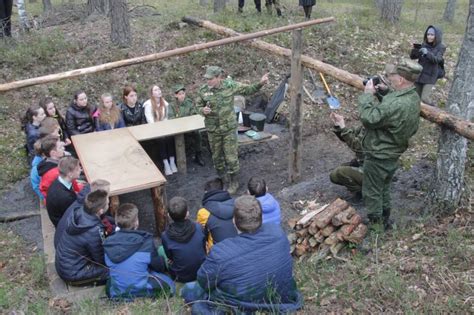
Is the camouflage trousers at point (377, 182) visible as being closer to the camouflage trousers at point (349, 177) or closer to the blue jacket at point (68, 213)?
the camouflage trousers at point (349, 177)

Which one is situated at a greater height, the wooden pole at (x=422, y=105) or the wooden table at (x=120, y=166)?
the wooden pole at (x=422, y=105)

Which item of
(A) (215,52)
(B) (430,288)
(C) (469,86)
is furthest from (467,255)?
(A) (215,52)

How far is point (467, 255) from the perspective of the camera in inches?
170

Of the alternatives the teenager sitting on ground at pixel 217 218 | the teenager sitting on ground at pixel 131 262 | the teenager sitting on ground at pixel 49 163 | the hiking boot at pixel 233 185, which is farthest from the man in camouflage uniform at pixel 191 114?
the teenager sitting on ground at pixel 131 262

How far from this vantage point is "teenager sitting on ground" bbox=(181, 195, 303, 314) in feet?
12.1

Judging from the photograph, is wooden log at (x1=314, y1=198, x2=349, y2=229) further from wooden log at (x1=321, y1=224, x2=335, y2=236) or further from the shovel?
the shovel

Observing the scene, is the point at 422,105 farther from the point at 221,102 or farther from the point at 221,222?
the point at 221,102

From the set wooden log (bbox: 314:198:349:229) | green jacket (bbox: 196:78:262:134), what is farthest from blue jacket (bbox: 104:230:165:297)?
green jacket (bbox: 196:78:262:134)

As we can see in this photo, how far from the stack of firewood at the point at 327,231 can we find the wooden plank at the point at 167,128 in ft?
9.73

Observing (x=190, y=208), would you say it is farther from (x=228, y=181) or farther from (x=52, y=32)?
(x=52, y=32)

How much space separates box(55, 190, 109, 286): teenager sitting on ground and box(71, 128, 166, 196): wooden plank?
0.81 metres

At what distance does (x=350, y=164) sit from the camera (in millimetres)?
6406

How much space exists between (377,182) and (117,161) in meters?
3.32

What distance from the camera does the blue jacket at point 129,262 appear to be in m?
4.46
